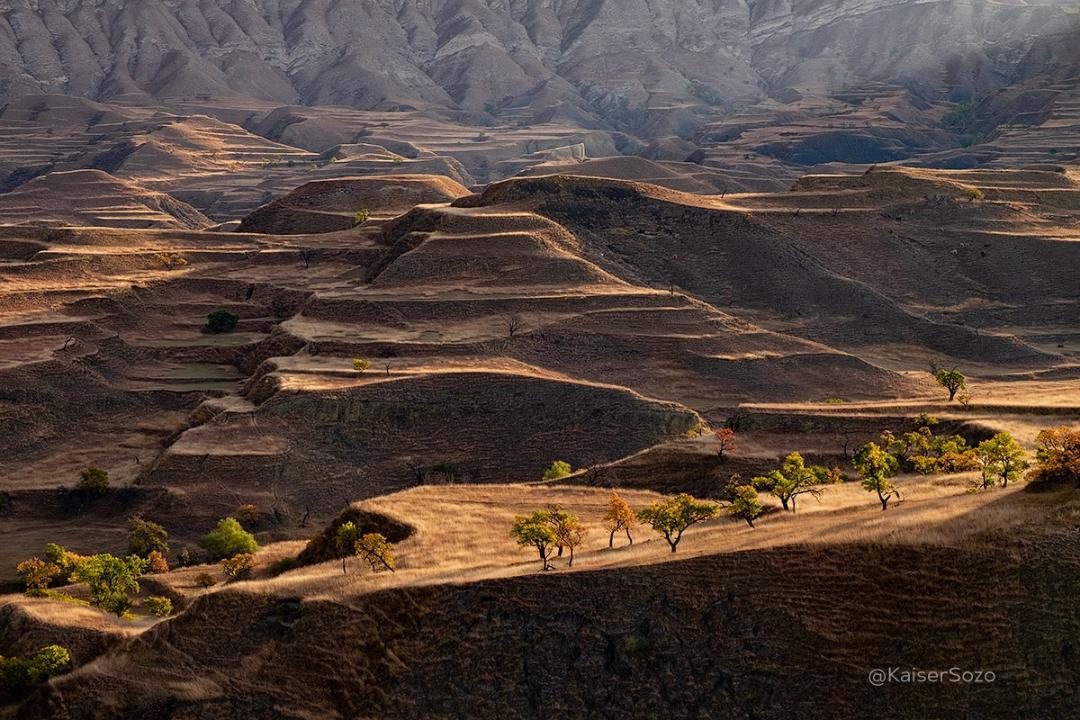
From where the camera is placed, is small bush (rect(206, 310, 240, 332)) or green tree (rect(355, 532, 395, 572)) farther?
small bush (rect(206, 310, 240, 332))

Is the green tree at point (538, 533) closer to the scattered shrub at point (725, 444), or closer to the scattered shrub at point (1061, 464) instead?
the scattered shrub at point (1061, 464)

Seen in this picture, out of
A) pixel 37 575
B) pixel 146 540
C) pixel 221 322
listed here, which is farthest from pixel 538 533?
pixel 221 322

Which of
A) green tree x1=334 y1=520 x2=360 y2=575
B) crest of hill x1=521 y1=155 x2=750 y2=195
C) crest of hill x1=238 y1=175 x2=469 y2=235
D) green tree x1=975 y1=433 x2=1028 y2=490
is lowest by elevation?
crest of hill x1=521 y1=155 x2=750 y2=195

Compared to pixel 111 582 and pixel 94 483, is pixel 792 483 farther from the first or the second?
pixel 94 483

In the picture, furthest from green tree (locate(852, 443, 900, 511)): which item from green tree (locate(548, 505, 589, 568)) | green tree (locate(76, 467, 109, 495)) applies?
green tree (locate(76, 467, 109, 495))

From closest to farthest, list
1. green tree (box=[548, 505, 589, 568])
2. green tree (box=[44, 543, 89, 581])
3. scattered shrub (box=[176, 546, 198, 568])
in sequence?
1. green tree (box=[548, 505, 589, 568])
2. green tree (box=[44, 543, 89, 581])
3. scattered shrub (box=[176, 546, 198, 568])

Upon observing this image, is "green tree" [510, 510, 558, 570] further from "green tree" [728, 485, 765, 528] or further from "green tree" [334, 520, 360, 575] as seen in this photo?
"green tree" [334, 520, 360, 575]
